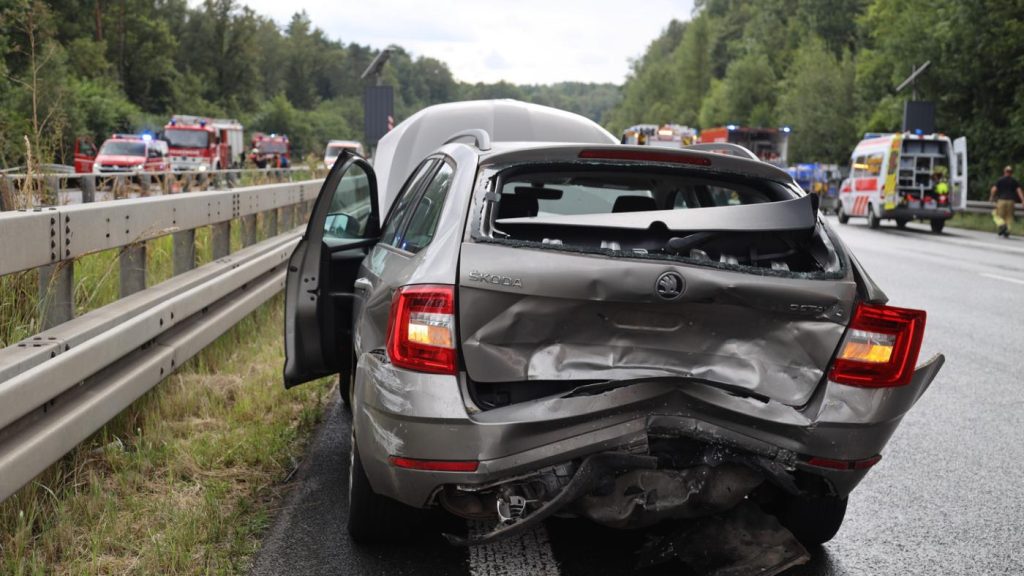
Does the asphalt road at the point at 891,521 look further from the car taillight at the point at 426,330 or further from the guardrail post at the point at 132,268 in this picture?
the guardrail post at the point at 132,268

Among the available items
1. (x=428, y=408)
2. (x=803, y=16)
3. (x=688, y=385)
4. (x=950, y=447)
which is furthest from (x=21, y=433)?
(x=803, y=16)

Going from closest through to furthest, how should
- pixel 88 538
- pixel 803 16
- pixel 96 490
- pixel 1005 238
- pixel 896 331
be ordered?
1. pixel 896 331
2. pixel 88 538
3. pixel 96 490
4. pixel 1005 238
5. pixel 803 16

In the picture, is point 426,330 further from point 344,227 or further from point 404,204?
point 344,227

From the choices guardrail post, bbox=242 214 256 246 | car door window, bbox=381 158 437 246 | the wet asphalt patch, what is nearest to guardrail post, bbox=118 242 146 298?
car door window, bbox=381 158 437 246

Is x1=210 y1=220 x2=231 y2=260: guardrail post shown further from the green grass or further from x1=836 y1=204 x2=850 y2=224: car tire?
x1=836 y1=204 x2=850 y2=224: car tire

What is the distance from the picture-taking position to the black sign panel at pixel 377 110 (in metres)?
37.6

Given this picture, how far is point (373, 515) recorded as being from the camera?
4.18m

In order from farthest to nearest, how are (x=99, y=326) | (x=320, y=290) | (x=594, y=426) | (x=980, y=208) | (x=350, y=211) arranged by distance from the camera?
(x=980, y=208) → (x=350, y=211) → (x=320, y=290) → (x=99, y=326) → (x=594, y=426)

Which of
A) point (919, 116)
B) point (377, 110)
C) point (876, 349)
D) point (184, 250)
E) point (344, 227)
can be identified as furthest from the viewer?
point (919, 116)

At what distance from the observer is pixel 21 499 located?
14.0 ft

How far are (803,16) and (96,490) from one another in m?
102

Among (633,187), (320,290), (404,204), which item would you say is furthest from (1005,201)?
(320,290)

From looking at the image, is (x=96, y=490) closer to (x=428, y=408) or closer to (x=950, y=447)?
(x=428, y=408)

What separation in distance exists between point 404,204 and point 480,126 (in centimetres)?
578
